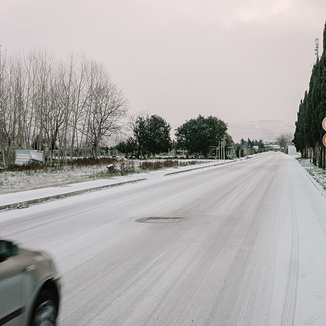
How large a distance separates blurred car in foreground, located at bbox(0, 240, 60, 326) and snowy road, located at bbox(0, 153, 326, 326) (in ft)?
2.40

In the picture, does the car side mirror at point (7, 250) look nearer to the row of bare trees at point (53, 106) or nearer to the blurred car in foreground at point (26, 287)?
the blurred car in foreground at point (26, 287)

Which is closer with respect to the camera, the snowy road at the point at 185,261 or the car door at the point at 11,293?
the car door at the point at 11,293

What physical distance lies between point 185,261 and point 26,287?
311cm

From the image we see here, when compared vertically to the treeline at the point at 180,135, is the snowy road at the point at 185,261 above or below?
below

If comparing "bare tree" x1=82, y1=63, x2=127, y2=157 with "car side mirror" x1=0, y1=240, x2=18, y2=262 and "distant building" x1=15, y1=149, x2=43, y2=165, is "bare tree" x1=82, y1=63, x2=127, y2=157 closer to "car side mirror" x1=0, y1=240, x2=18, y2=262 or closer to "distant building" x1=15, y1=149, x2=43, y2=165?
"distant building" x1=15, y1=149, x2=43, y2=165

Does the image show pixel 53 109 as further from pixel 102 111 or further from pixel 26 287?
pixel 26 287

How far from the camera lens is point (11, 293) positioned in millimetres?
2150

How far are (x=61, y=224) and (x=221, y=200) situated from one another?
5.65m

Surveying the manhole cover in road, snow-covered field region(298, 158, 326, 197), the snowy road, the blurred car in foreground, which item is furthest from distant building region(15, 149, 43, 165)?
the blurred car in foreground

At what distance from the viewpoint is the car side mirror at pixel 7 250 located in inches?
89.7

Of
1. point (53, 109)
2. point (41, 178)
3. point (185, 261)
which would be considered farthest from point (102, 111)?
point (185, 261)

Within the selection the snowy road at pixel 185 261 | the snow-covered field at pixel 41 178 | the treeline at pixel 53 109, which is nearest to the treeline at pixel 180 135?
the treeline at pixel 53 109

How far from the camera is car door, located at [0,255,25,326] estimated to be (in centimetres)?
207

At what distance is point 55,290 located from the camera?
2785mm
